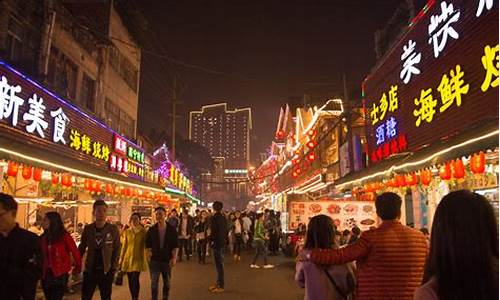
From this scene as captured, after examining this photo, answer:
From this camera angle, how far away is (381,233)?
3.99 m

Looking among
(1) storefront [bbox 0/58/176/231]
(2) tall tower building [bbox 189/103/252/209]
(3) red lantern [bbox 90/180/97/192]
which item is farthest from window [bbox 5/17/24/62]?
(2) tall tower building [bbox 189/103/252/209]

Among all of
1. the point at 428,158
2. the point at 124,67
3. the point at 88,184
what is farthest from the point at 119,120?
the point at 428,158

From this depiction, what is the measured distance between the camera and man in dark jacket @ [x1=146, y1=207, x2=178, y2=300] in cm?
828

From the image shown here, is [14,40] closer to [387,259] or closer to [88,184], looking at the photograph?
[88,184]

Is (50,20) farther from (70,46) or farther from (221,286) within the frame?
(221,286)

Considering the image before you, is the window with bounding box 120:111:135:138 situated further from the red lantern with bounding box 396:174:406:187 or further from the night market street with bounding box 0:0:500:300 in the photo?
the red lantern with bounding box 396:174:406:187

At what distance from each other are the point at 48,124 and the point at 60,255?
24.4ft

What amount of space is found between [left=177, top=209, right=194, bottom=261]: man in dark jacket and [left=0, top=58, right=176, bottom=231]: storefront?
110 inches

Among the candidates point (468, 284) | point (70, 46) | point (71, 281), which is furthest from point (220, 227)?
point (70, 46)

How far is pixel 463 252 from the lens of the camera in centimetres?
210

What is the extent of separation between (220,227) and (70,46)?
11.7 meters

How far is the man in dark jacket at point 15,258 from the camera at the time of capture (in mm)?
4199

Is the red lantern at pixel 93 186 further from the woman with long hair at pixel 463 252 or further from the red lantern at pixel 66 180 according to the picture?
the woman with long hair at pixel 463 252

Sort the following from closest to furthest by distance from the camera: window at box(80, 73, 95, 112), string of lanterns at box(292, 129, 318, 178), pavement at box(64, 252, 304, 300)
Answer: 1. pavement at box(64, 252, 304, 300)
2. window at box(80, 73, 95, 112)
3. string of lanterns at box(292, 129, 318, 178)
